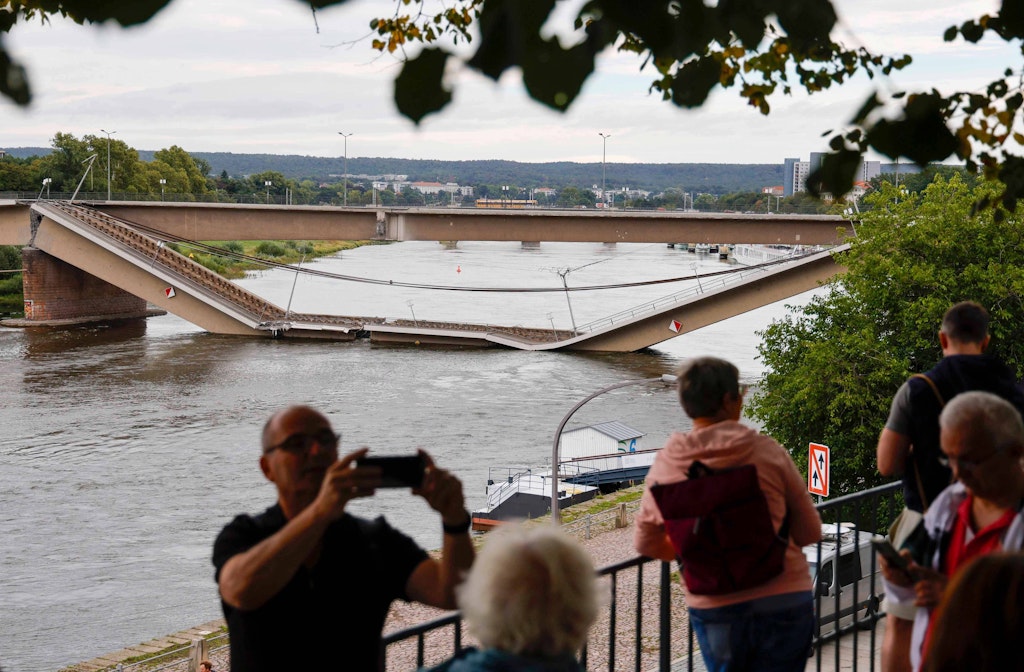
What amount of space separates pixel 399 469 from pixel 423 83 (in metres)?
1.05

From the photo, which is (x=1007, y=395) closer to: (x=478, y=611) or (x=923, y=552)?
(x=923, y=552)

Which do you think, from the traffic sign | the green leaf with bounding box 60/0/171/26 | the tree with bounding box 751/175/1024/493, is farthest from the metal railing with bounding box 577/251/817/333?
the green leaf with bounding box 60/0/171/26

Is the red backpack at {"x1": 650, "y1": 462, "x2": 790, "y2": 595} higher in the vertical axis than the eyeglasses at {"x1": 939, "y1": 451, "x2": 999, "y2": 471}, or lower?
lower

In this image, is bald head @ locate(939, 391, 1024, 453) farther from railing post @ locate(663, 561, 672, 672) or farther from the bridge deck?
the bridge deck

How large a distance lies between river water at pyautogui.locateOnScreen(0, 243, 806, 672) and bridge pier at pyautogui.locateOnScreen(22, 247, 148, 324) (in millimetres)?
1247

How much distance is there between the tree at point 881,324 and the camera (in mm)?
22688

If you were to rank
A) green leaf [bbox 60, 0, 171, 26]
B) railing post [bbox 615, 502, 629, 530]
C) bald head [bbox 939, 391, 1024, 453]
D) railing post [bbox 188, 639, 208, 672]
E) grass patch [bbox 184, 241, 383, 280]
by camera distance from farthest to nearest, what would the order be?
grass patch [bbox 184, 241, 383, 280] < railing post [bbox 615, 502, 629, 530] < railing post [bbox 188, 639, 208, 672] < bald head [bbox 939, 391, 1024, 453] < green leaf [bbox 60, 0, 171, 26]

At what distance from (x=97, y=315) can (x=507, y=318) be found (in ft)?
61.4

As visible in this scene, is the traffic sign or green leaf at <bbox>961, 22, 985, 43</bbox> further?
the traffic sign

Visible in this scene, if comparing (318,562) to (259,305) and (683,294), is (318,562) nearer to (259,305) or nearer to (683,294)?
(683,294)

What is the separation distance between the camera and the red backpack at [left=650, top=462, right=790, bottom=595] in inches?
130

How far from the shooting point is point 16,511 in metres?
23.0

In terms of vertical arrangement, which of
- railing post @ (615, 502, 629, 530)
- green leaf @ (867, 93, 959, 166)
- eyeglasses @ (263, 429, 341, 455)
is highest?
green leaf @ (867, 93, 959, 166)

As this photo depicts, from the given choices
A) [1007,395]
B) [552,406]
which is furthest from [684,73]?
[552,406]
